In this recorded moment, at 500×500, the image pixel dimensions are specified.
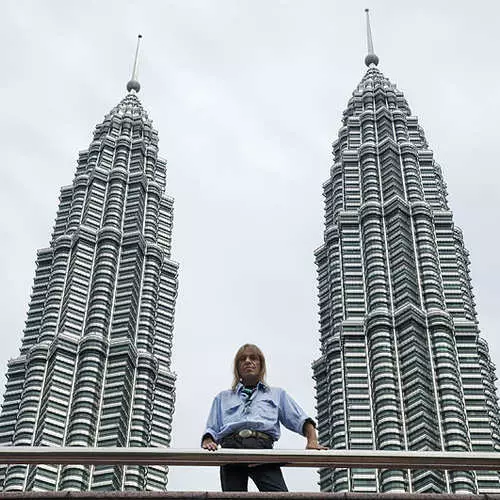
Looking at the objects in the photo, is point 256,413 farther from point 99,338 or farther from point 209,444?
point 99,338

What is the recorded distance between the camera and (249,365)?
11227 mm

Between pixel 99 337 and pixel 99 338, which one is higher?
pixel 99 337

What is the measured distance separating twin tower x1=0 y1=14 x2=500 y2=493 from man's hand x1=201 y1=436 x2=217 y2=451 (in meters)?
123

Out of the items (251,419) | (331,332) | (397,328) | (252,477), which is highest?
(331,332)

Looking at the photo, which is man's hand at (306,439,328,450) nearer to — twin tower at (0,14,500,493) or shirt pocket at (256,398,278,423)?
shirt pocket at (256,398,278,423)

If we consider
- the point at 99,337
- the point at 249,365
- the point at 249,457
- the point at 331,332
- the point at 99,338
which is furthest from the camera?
the point at 331,332

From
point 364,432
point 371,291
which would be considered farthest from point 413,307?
point 364,432

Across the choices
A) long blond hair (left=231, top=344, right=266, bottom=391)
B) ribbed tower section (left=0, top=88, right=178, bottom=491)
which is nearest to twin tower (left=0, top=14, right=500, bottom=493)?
ribbed tower section (left=0, top=88, right=178, bottom=491)

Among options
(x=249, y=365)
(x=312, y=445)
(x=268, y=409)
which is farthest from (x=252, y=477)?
(x=249, y=365)

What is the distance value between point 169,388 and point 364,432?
117 ft

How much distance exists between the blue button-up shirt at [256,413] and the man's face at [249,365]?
144 millimetres

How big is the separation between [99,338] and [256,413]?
15240 centimetres

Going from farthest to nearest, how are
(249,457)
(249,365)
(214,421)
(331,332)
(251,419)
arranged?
(331,332) < (249,365) < (214,421) < (251,419) < (249,457)

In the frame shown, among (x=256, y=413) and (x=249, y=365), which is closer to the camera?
(x=256, y=413)
